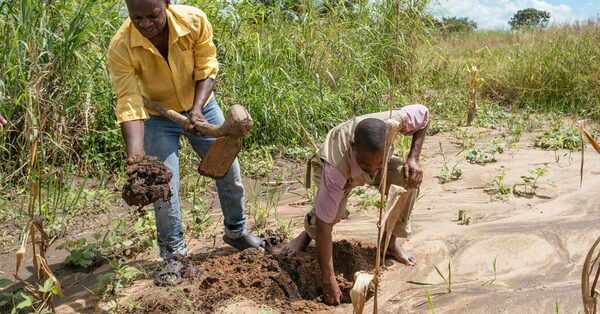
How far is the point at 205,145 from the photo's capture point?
2689 millimetres

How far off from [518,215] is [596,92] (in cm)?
410

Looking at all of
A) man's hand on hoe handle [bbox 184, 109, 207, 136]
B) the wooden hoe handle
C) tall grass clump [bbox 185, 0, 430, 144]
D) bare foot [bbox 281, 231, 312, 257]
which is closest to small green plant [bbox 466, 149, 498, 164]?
tall grass clump [bbox 185, 0, 430, 144]

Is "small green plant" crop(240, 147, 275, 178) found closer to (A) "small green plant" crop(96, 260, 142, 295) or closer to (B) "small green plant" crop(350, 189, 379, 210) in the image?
(B) "small green plant" crop(350, 189, 379, 210)

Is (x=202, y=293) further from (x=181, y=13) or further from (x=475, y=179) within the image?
(x=475, y=179)

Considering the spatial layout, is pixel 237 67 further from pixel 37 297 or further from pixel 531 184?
pixel 37 297

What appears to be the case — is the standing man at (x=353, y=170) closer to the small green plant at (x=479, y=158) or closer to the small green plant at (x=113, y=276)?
the small green plant at (x=113, y=276)

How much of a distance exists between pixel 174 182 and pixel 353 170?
1.00m

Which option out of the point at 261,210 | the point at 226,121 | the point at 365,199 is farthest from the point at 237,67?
the point at 226,121

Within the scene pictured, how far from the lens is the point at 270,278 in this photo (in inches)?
106

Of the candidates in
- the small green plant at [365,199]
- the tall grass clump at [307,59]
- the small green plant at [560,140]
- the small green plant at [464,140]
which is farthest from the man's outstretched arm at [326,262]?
the small green plant at [560,140]

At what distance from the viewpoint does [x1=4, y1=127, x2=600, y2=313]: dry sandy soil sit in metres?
2.38

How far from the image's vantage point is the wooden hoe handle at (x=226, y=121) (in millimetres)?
2352

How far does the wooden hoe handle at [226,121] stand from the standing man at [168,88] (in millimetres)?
52

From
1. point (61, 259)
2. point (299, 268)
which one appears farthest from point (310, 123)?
point (61, 259)
